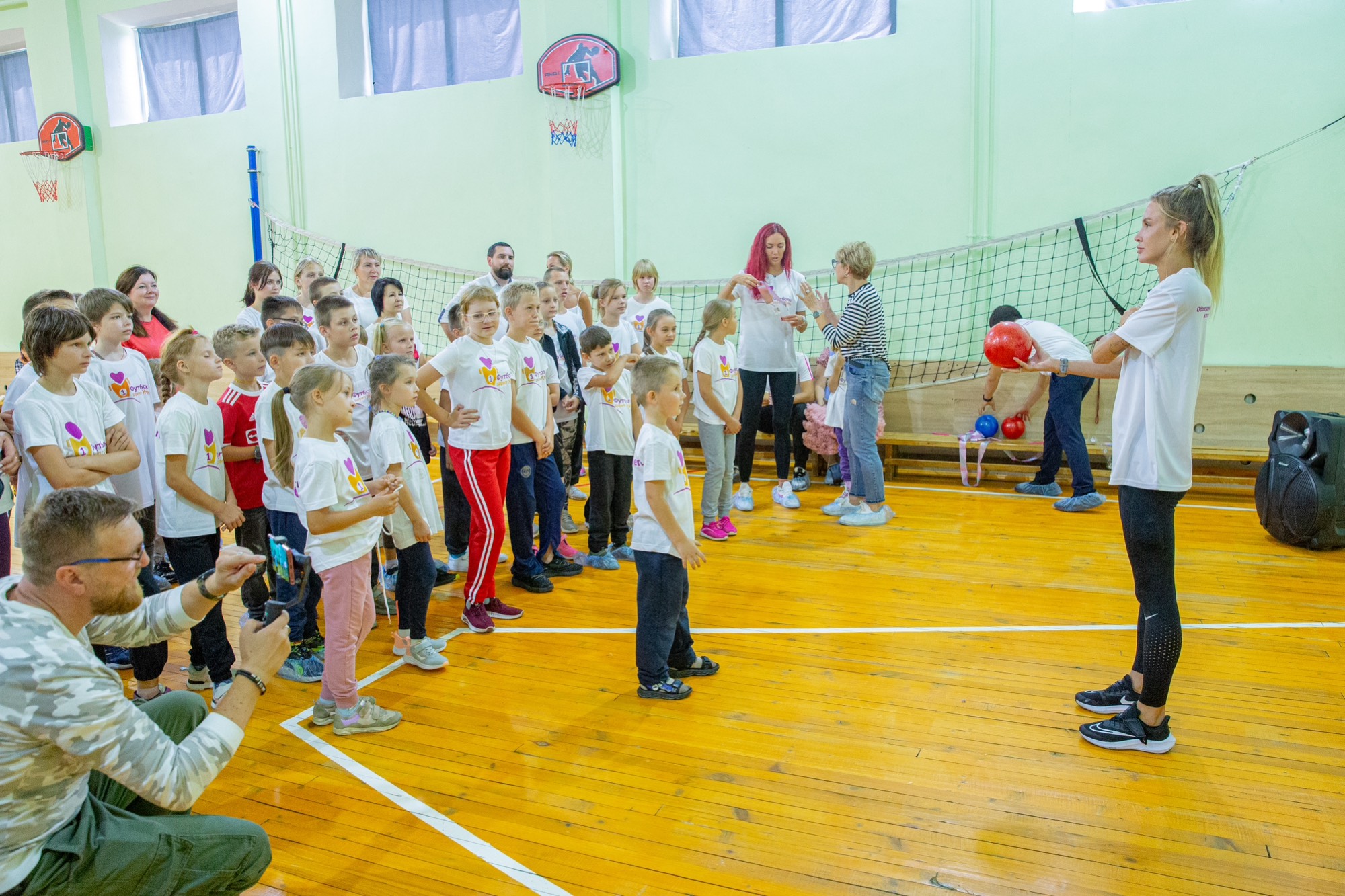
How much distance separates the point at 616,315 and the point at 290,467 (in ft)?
6.94

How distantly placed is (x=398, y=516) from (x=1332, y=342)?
19.4 feet

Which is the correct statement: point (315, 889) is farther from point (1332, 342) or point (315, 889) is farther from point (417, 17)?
point (417, 17)

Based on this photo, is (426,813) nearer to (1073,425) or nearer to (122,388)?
(122,388)

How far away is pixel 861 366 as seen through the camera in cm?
493

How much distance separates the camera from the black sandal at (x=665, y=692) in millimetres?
3002

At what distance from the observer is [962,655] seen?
3.30 meters

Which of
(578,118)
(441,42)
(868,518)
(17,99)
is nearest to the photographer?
(868,518)

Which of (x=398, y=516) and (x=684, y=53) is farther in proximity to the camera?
(x=684, y=53)

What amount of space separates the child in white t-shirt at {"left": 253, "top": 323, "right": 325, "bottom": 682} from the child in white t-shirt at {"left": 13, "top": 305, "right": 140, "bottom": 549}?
0.43 m

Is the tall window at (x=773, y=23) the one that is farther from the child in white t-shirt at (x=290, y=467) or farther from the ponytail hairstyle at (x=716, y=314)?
the child in white t-shirt at (x=290, y=467)

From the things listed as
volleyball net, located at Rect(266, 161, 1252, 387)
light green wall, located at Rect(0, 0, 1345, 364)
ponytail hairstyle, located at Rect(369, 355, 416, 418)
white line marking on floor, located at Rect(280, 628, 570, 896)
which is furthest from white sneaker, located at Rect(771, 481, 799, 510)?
white line marking on floor, located at Rect(280, 628, 570, 896)

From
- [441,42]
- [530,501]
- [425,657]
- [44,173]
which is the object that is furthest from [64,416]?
[44,173]

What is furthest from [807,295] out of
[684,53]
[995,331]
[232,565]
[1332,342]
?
[232,565]

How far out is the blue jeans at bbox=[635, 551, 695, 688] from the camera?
2920mm
